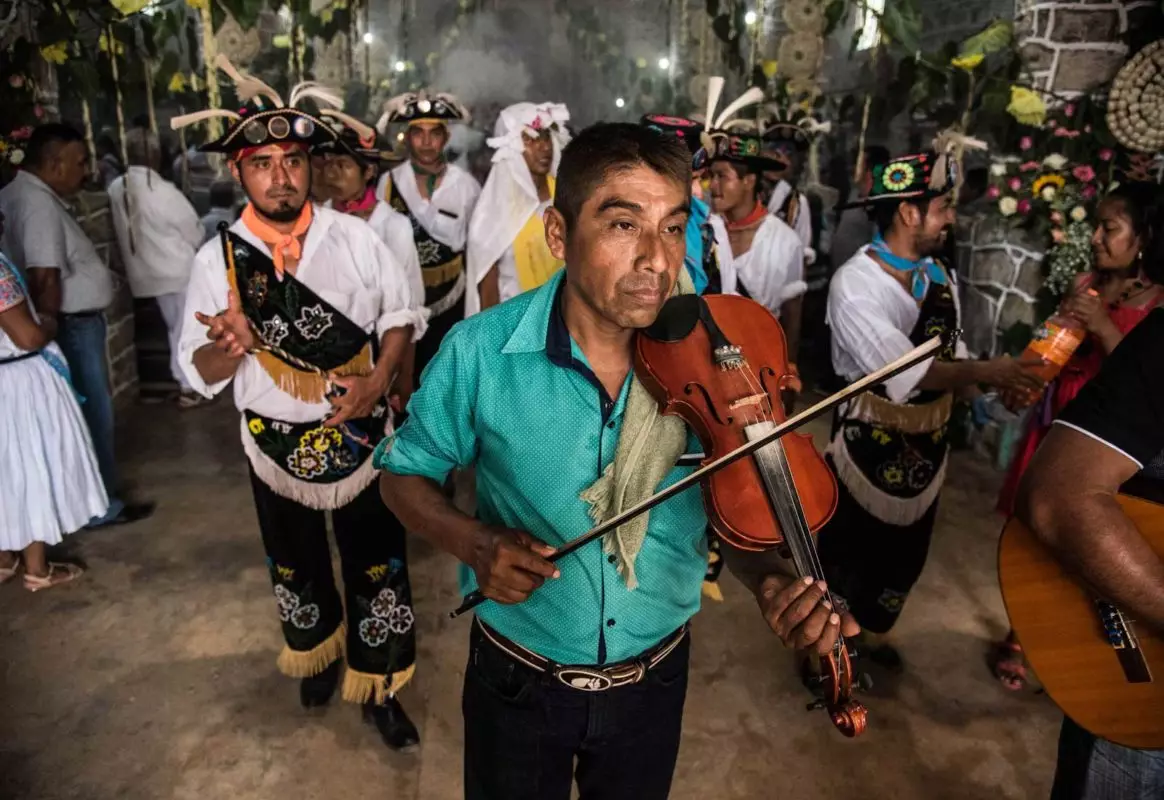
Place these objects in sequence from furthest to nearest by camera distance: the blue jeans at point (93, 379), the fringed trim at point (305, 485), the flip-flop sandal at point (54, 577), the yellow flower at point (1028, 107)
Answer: the yellow flower at point (1028, 107) → the blue jeans at point (93, 379) → the flip-flop sandal at point (54, 577) → the fringed trim at point (305, 485)

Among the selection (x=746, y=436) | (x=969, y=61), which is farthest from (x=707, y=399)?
(x=969, y=61)

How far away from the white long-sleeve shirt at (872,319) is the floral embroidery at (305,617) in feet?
7.18

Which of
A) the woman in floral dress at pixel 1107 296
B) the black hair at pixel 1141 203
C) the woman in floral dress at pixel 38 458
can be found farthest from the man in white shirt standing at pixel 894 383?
the woman in floral dress at pixel 38 458

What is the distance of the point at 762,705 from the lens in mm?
3174

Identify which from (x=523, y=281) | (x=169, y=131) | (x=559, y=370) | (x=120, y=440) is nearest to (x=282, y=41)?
(x=169, y=131)

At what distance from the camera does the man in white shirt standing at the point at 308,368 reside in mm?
2578

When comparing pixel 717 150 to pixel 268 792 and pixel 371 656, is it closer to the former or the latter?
pixel 371 656

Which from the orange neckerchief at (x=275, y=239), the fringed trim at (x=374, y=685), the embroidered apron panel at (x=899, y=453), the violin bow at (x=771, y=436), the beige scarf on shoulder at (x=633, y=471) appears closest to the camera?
the violin bow at (x=771, y=436)

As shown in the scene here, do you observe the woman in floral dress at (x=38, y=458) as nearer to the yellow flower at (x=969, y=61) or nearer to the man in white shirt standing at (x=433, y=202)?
the man in white shirt standing at (x=433, y=202)

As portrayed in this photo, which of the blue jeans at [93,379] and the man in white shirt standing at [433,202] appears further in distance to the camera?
the man in white shirt standing at [433,202]

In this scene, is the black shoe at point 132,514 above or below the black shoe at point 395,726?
below

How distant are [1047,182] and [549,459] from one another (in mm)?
4726

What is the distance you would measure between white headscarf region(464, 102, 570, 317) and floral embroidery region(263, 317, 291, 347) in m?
1.76

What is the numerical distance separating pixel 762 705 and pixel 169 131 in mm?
9825
